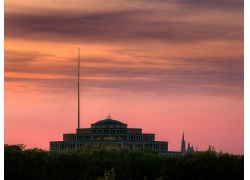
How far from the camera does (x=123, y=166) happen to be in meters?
138

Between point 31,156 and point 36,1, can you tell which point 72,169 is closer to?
point 31,156

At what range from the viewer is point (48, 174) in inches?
4850

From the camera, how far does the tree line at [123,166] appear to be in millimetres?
118438

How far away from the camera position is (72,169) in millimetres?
128250

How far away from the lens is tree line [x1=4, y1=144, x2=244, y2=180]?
389ft

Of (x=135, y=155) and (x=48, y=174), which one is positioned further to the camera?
(x=135, y=155)

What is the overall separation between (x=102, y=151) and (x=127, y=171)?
Answer: 61.5 ft

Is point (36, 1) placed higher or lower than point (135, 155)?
higher
